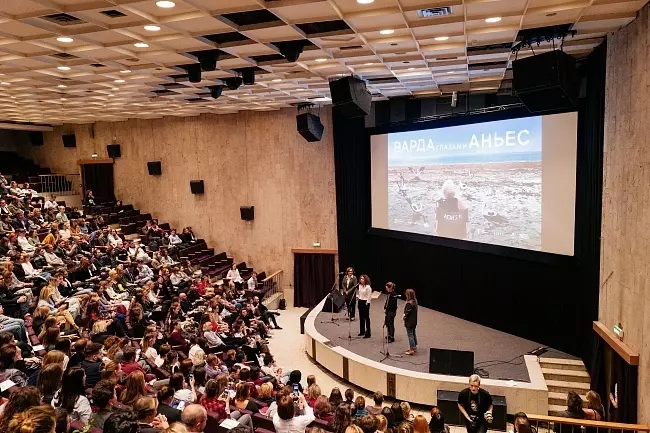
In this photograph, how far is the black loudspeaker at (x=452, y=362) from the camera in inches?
307

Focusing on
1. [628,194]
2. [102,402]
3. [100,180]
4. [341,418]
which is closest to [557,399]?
[628,194]

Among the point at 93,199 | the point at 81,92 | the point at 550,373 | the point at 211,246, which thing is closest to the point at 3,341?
the point at 81,92

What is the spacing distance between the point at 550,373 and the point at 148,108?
11.0 metres

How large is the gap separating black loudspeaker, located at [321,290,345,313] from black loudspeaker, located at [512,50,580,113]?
5.93 m

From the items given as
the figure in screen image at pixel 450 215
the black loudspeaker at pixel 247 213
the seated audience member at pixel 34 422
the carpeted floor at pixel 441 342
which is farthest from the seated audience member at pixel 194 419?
the black loudspeaker at pixel 247 213

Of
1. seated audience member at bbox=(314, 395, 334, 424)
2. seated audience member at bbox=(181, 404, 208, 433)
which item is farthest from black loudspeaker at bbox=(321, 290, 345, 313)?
seated audience member at bbox=(181, 404, 208, 433)

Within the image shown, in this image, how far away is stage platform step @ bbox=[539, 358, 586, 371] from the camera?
8242mm

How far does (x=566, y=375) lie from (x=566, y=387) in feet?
0.80

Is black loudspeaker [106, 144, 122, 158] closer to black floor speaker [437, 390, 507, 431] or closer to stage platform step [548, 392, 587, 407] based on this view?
black floor speaker [437, 390, 507, 431]

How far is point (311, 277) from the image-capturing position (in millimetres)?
14617

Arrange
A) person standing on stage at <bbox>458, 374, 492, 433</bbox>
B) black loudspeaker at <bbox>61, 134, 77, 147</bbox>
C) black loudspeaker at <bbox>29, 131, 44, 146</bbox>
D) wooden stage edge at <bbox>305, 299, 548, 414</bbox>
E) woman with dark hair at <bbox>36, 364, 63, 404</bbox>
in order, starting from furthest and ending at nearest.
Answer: black loudspeaker at <bbox>29, 131, 44, 146</bbox> → black loudspeaker at <bbox>61, 134, 77, 147</bbox> → wooden stage edge at <bbox>305, 299, 548, 414</bbox> → person standing on stage at <bbox>458, 374, 492, 433</bbox> → woman with dark hair at <bbox>36, 364, 63, 404</bbox>

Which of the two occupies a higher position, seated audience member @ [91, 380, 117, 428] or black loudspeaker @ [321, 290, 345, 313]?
seated audience member @ [91, 380, 117, 428]

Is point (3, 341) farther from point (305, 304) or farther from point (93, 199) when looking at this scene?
point (93, 199)

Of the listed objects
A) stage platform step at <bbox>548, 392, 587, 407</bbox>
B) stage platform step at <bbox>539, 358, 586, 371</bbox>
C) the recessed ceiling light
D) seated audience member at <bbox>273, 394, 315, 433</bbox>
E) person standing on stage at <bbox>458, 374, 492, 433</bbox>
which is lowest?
stage platform step at <bbox>548, 392, 587, 407</bbox>
